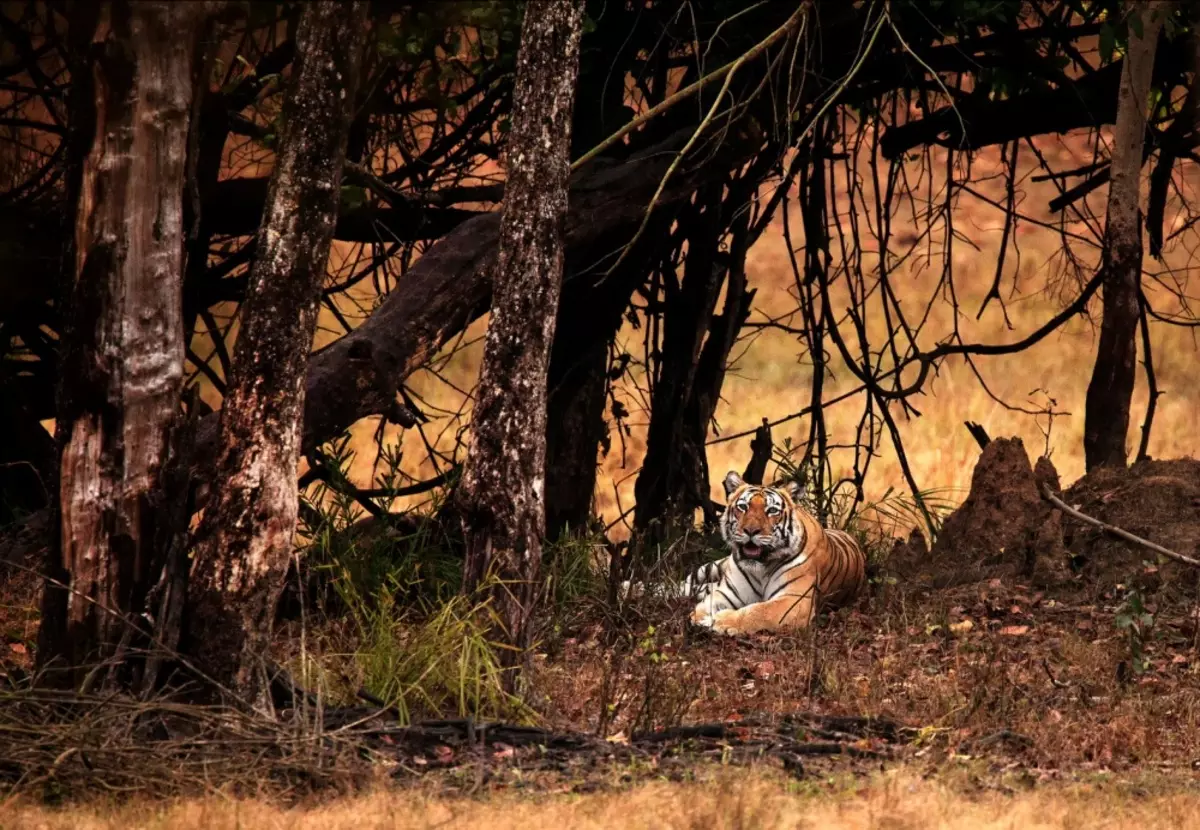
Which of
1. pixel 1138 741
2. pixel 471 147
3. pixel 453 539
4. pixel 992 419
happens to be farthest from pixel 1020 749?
pixel 992 419

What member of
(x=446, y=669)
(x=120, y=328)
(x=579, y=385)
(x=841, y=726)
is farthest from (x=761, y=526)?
(x=120, y=328)

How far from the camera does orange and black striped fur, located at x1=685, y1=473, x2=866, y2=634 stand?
839cm

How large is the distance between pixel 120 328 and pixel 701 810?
7.87ft

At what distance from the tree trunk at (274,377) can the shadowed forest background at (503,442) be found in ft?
0.04

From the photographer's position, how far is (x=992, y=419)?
666 inches

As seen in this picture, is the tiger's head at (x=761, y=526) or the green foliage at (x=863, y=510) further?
the green foliage at (x=863, y=510)

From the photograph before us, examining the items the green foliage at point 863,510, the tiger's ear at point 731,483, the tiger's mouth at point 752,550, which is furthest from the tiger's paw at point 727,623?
the green foliage at point 863,510

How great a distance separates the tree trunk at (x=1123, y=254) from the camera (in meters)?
8.99

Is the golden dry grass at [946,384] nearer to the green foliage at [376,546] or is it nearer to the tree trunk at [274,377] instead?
the green foliage at [376,546]

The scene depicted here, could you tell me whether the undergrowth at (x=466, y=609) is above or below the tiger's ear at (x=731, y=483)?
below

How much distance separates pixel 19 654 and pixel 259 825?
3164mm

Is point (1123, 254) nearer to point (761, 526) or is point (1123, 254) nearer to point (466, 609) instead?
point (761, 526)

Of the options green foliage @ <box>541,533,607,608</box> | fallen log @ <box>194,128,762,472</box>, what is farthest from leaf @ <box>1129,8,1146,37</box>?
green foliage @ <box>541,533,607,608</box>

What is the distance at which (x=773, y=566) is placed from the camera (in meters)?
8.66
